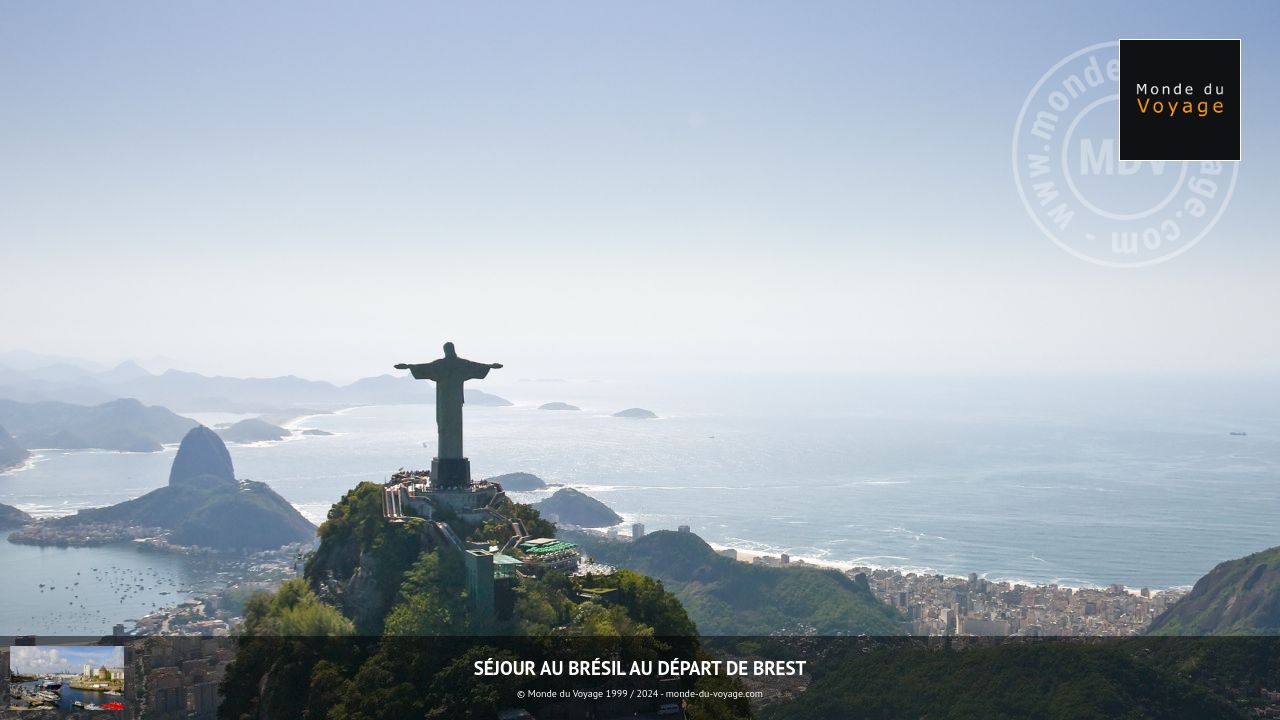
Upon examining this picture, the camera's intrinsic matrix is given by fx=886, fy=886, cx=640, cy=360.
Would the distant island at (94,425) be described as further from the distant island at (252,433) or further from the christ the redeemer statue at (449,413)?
the christ the redeemer statue at (449,413)

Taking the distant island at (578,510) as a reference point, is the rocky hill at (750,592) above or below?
below

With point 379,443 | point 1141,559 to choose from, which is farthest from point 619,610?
point 379,443

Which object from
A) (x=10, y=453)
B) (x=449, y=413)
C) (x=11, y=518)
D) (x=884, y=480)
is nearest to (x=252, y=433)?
(x=10, y=453)

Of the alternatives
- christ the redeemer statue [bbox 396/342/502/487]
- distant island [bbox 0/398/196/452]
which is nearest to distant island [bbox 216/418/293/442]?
distant island [bbox 0/398/196/452]

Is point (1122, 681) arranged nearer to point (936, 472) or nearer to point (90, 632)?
point (90, 632)

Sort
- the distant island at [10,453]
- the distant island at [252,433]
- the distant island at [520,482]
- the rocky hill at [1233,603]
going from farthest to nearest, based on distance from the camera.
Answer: the distant island at [252,433], the distant island at [10,453], the distant island at [520,482], the rocky hill at [1233,603]

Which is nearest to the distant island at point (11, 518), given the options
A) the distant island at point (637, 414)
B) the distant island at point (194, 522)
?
the distant island at point (194, 522)

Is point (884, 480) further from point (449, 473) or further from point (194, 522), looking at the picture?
point (449, 473)
